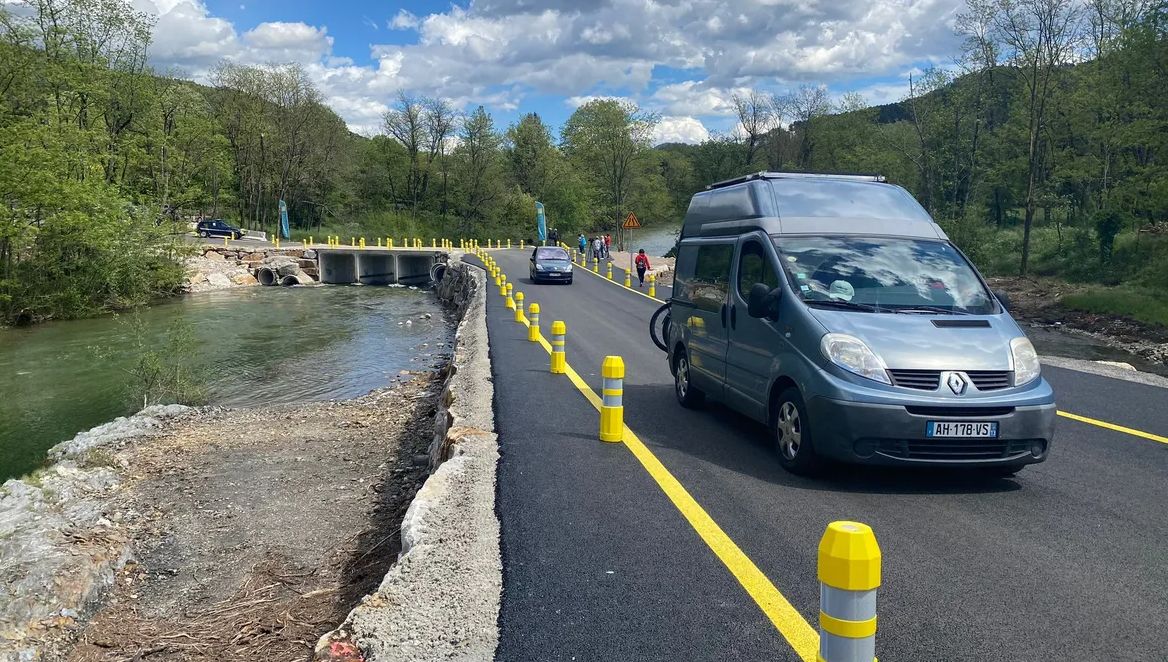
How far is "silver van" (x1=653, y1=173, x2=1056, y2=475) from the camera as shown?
18.5 ft

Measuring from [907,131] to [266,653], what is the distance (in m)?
62.2

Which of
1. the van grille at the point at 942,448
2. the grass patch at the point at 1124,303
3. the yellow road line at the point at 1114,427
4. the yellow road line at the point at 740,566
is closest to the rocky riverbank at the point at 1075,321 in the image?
A: the grass patch at the point at 1124,303

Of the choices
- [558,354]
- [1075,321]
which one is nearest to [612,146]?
[1075,321]

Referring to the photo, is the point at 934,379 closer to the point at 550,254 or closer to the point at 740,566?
the point at 740,566

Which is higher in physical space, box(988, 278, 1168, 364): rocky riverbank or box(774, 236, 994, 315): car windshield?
box(774, 236, 994, 315): car windshield

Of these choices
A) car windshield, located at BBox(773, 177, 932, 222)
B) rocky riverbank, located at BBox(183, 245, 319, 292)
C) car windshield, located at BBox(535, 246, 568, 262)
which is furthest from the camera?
rocky riverbank, located at BBox(183, 245, 319, 292)

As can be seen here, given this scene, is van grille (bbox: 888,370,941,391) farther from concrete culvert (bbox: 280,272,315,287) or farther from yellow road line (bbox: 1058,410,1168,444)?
concrete culvert (bbox: 280,272,315,287)

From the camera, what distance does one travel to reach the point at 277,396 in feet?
55.9

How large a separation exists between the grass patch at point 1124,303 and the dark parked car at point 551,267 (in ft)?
65.0

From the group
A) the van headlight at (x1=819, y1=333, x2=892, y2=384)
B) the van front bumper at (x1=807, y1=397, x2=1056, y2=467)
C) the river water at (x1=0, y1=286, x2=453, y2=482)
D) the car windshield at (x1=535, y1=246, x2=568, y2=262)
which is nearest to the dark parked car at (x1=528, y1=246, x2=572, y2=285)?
the car windshield at (x1=535, y1=246, x2=568, y2=262)

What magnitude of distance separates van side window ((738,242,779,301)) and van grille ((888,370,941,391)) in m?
1.50

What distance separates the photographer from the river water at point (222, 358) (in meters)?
15.6

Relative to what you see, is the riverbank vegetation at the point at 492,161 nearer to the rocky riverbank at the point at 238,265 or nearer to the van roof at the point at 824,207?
the rocky riverbank at the point at 238,265

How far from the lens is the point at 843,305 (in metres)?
6.40
